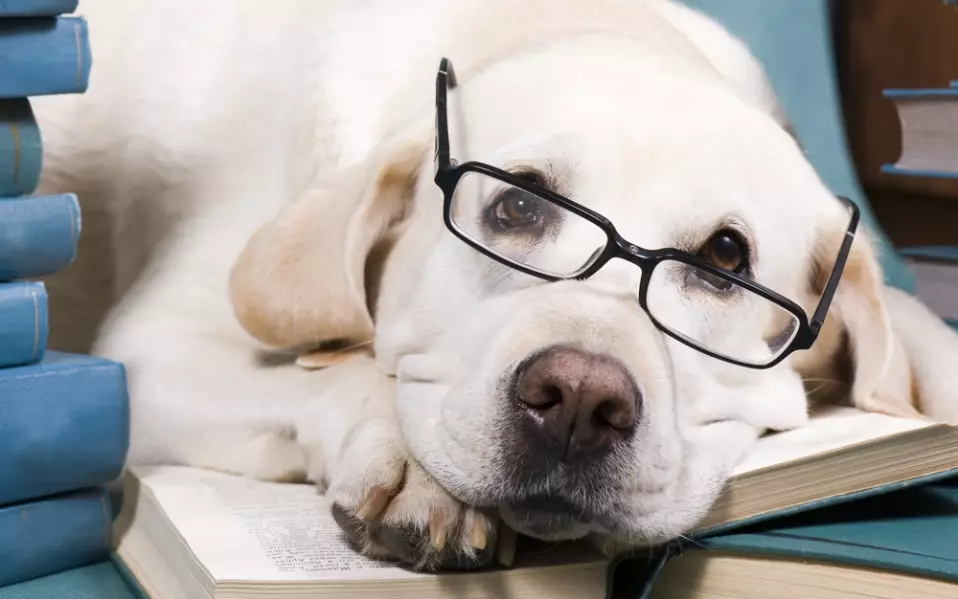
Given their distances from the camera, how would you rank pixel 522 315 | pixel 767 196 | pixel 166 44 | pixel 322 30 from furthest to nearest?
pixel 166 44 < pixel 322 30 < pixel 767 196 < pixel 522 315

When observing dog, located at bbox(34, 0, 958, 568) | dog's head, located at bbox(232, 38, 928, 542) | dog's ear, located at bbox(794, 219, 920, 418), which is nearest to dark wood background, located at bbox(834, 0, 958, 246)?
dog, located at bbox(34, 0, 958, 568)

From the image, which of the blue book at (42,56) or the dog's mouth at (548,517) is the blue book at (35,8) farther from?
the dog's mouth at (548,517)

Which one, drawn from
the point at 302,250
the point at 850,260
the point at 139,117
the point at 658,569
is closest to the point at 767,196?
the point at 850,260

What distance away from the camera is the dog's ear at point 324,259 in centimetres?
135

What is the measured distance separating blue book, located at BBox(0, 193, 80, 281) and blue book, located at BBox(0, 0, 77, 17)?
0.21m

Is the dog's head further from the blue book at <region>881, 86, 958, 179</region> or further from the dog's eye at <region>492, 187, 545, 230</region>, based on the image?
the blue book at <region>881, 86, 958, 179</region>

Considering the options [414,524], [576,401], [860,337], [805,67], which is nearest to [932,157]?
[805,67]

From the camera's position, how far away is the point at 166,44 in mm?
1882

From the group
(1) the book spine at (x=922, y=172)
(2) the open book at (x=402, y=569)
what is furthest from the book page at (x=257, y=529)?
(1) the book spine at (x=922, y=172)

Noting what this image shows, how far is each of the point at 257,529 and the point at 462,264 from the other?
16.2 inches

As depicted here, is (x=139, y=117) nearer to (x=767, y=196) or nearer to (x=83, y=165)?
(x=83, y=165)

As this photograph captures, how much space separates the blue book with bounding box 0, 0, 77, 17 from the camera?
1.11 meters

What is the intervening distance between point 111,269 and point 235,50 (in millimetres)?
487

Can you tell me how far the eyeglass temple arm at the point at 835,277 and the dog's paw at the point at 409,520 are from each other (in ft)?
1.62
